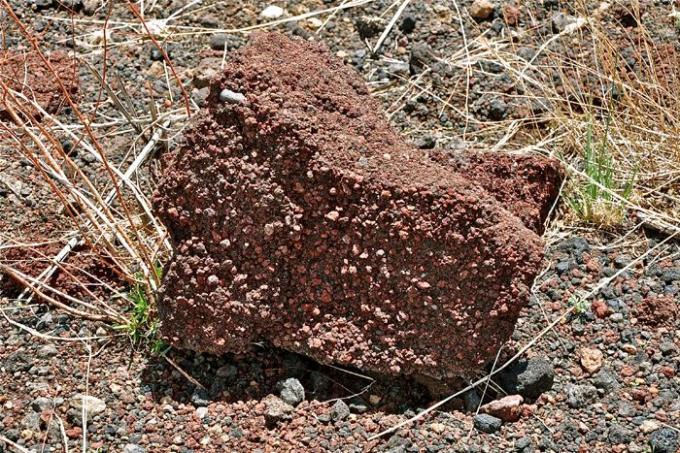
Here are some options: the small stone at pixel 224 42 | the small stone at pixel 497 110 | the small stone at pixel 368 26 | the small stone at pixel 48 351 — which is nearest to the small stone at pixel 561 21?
the small stone at pixel 497 110

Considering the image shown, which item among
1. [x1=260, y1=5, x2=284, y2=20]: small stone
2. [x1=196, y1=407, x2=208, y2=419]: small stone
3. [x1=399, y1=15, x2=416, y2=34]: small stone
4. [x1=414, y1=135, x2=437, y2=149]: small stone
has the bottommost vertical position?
[x1=196, y1=407, x2=208, y2=419]: small stone

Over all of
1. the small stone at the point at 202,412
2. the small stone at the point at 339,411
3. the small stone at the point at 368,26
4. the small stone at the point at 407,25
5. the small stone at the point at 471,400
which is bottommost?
the small stone at the point at 202,412

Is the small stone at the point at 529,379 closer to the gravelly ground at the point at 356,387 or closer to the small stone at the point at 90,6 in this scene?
the gravelly ground at the point at 356,387

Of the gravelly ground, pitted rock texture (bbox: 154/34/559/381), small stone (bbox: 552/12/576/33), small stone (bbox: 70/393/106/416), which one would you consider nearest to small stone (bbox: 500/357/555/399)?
the gravelly ground

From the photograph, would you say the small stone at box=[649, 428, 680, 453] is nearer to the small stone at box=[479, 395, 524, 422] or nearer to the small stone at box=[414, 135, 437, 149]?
the small stone at box=[479, 395, 524, 422]

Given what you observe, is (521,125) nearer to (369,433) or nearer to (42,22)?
(369,433)
